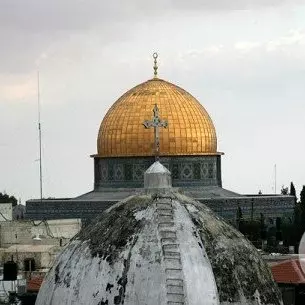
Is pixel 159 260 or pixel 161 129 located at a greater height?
pixel 161 129

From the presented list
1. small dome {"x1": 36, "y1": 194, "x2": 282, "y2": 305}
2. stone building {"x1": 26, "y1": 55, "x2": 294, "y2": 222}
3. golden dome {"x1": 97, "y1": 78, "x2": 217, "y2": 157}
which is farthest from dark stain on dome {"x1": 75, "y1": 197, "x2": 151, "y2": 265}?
golden dome {"x1": 97, "y1": 78, "x2": 217, "y2": 157}

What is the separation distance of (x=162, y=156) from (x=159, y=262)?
43.1 m

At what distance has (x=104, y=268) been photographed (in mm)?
16141

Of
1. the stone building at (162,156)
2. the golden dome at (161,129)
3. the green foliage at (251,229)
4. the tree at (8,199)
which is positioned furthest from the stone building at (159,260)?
the tree at (8,199)

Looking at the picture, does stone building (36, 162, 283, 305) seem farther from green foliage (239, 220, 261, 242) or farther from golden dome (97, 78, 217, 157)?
golden dome (97, 78, 217, 157)

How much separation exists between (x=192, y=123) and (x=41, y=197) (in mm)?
6685

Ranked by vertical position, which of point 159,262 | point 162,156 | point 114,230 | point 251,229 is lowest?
point 159,262

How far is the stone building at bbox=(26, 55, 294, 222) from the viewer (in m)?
59.8

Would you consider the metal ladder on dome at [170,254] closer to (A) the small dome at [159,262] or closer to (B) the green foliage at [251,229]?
(A) the small dome at [159,262]

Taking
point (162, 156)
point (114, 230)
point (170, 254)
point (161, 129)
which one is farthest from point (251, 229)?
point (170, 254)

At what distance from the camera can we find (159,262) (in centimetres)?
1595

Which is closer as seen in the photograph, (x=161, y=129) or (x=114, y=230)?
(x=114, y=230)

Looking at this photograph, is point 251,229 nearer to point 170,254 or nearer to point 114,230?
point 114,230

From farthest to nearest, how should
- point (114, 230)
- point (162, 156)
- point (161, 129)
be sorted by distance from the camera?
point (161, 129) → point (162, 156) → point (114, 230)
